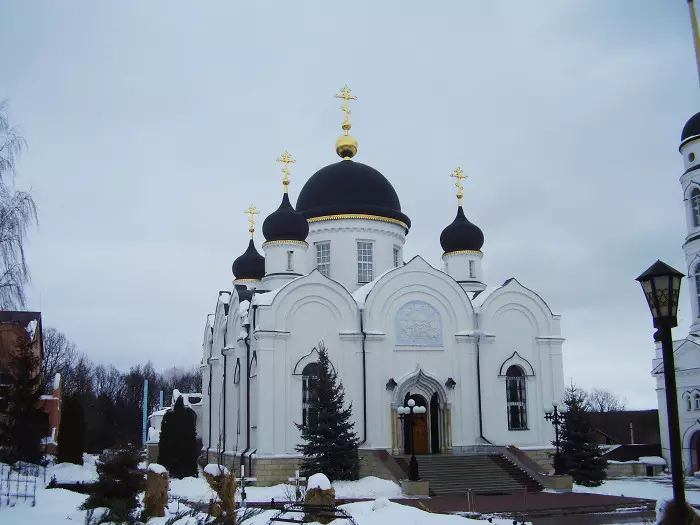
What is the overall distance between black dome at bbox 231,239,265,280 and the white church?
12.8ft

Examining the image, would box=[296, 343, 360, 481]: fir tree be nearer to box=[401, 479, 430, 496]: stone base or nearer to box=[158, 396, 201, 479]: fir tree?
box=[401, 479, 430, 496]: stone base

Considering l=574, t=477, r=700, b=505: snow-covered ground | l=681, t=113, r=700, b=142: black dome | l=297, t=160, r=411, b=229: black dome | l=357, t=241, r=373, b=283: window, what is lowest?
l=574, t=477, r=700, b=505: snow-covered ground

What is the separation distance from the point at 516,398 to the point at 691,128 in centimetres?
1445

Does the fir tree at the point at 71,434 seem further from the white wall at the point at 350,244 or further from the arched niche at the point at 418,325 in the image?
the arched niche at the point at 418,325

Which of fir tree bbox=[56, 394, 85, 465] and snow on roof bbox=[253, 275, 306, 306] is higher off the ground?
snow on roof bbox=[253, 275, 306, 306]

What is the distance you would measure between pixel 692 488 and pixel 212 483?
57.8 ft

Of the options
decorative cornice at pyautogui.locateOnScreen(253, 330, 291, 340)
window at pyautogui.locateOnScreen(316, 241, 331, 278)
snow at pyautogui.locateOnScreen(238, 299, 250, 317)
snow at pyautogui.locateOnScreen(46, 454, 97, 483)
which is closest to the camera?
snow at pyautogui.locateOnScreen(46, 454, 97, 483)

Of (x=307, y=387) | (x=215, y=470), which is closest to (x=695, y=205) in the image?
(x=307, y=387)

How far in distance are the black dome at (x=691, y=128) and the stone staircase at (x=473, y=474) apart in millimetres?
16624

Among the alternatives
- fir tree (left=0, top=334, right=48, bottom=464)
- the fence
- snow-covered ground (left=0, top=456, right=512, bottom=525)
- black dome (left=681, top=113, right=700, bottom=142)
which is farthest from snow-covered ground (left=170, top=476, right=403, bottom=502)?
black dome (left=681, top=113, right=700, bottom=142)

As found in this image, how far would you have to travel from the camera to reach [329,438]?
21594 millimetres

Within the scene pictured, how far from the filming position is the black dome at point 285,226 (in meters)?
27.3

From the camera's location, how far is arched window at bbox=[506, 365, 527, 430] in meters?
25.9

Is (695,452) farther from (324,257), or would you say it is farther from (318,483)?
(318,483)
